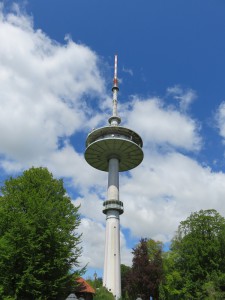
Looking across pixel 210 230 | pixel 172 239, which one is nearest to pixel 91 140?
pixel 172 239

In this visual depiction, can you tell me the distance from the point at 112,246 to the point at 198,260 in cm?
1182

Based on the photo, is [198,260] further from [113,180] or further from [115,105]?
[115,105]

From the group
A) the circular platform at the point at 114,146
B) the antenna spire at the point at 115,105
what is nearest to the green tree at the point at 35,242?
the circular platform at the point at 114,146

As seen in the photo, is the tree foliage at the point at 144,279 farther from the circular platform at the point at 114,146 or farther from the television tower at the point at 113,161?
the circular platform at the point at 114,146

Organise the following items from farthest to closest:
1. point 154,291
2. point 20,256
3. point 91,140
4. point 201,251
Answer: point 91,140
point 154,291
point 201,251
point 20,256

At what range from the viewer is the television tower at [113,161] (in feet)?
142

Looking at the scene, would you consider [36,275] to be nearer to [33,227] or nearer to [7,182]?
[33,227]

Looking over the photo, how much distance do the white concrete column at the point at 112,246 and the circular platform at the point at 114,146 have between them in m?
3.82

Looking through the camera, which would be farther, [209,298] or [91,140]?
[91,140]

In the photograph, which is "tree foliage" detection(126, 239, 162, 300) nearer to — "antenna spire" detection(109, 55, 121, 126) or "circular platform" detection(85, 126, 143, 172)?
"circular platform" detection(85, 126, 143, 172)

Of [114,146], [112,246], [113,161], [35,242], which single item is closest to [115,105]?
[114,146]

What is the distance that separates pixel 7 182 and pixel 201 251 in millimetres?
22562

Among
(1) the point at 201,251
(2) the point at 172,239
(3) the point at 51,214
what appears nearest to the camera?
(3) the point at 51,214

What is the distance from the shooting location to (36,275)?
83.6 feet
